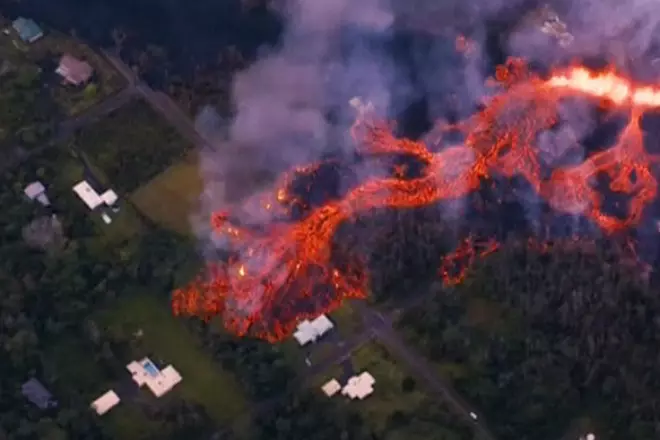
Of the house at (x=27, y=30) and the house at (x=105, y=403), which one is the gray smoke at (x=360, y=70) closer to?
the house at (x=105, y=403)

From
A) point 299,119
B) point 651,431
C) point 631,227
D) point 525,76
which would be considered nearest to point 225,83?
point 299,119

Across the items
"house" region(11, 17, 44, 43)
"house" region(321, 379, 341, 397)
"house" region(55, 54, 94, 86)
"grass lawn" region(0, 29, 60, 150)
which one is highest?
"house" region(11, 17, 44, 43)

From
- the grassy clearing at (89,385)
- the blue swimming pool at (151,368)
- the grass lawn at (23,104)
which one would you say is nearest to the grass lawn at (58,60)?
the grass lawn at (23,104)

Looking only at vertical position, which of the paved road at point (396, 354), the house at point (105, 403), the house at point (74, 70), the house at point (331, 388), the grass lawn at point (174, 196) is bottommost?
the house at point (105, 403)

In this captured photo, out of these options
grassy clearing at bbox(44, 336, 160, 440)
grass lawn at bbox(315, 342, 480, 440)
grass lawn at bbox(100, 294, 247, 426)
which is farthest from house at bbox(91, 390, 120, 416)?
grass lawn at bbox(315, 342, 480, 440)

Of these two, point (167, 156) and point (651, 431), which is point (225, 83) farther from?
point (651, 431)

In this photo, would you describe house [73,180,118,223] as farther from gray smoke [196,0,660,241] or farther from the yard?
gray smoke [196,0,660,241]
